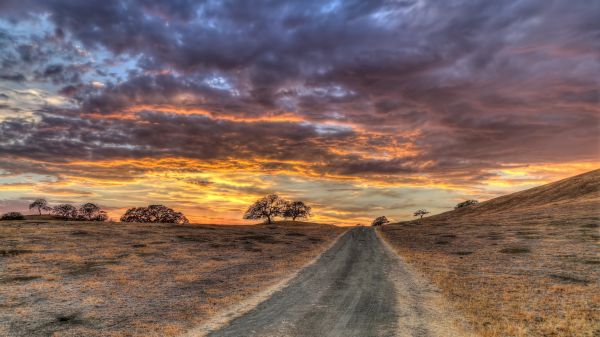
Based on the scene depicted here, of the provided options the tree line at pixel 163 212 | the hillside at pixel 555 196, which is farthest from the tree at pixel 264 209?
the hillside at pixel 555 196

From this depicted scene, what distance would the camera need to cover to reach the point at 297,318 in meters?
14.2

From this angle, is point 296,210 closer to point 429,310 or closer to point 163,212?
point 163,212

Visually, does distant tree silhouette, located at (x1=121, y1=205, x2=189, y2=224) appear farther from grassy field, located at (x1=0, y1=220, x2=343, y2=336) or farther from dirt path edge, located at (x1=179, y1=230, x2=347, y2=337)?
dirt path edge, located at (x1=179, y1=230, x2=347, y2=337)

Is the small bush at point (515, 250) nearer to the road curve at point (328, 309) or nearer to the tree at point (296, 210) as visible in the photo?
the road curve at point (328, 309)

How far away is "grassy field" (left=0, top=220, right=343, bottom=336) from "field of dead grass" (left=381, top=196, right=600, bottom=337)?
10.6m

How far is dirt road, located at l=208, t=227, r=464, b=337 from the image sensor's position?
1286 cm

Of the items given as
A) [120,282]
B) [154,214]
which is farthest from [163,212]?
[120,282]

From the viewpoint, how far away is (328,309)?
15625 mm

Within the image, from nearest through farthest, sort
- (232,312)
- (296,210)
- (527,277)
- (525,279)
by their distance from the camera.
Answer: (232,312) → (525,279) → (527,277) → (296,210)

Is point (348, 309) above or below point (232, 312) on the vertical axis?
above

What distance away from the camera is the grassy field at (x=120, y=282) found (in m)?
14.4

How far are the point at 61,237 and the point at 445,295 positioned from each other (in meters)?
41.3

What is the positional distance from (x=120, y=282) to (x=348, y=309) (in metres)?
14.0

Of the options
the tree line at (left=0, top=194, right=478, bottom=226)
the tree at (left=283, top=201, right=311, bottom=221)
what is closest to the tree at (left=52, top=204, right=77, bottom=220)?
the tree line at (left=0, top=194, right=478, bottom=226)
